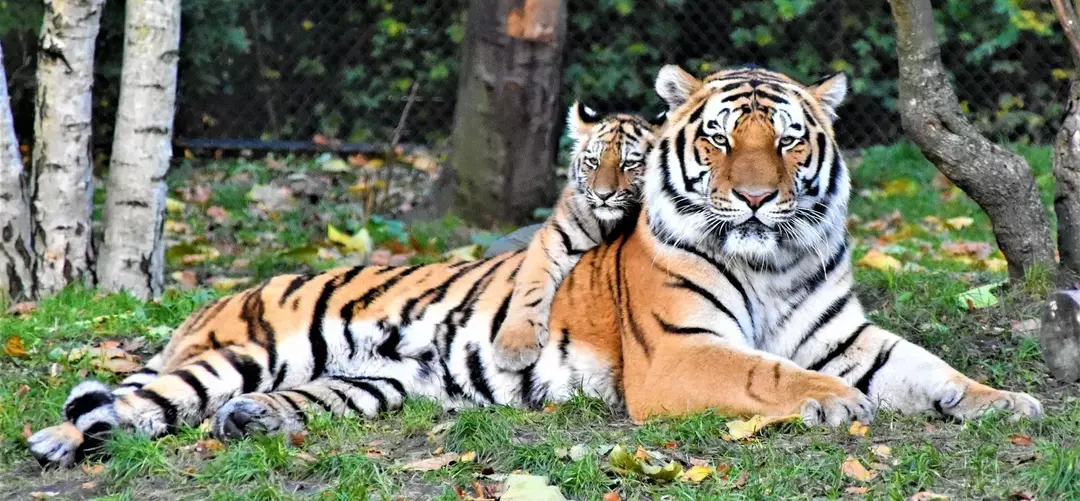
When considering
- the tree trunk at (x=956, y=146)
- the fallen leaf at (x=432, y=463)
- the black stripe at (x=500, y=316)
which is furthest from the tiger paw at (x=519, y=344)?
the tree trunk at (x=956, y=146)

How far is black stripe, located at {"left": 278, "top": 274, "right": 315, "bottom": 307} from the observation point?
16.0 ft

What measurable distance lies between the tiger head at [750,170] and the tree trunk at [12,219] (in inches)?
124

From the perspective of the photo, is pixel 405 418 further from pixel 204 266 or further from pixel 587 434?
pixel 204 266

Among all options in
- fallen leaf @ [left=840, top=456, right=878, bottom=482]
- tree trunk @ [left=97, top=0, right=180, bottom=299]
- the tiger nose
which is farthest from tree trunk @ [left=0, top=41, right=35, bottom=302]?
fallen leaf @ [left=840, top=456, right=878, bottom=482]

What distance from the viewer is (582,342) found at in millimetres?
4469

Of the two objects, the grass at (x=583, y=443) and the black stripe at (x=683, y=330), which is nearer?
the grass at (x=583, y=443)

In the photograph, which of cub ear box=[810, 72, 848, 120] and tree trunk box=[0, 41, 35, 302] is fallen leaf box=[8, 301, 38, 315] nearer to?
tree trunk box=[0, 41, 35, 302]

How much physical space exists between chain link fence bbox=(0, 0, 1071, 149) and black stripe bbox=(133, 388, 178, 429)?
6.13 metres

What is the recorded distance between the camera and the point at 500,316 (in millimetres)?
4715

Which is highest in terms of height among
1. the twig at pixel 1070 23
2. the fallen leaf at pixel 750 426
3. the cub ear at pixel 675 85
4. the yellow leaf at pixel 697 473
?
the twig at pixel 1070 23

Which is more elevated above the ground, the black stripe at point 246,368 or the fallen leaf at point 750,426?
the fallen leaf at point 750,426

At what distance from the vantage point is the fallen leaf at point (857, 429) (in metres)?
3.72

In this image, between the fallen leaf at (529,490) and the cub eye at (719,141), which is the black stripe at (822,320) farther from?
the fallen leaf at (529,490)

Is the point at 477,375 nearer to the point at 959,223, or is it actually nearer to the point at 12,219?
the point at 12,219
